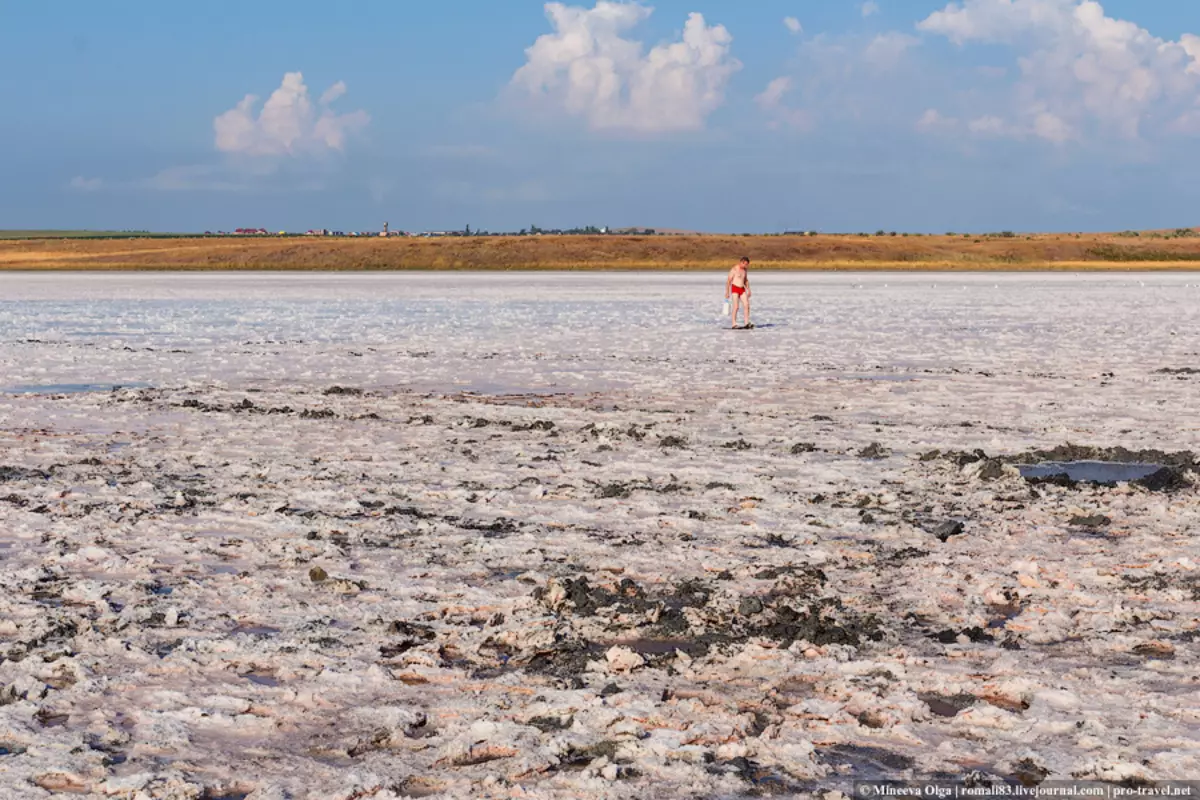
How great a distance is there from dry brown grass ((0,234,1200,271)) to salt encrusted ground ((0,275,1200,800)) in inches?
2691

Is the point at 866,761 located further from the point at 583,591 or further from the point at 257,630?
the point at 257,630

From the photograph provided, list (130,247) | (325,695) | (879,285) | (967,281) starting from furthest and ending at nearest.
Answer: (130,247) < (967,281) < (879,285) < (325,695)

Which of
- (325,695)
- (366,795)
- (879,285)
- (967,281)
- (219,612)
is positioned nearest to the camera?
(366,795)

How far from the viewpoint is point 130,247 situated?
343 feet

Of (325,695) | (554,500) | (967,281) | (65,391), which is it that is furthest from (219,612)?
(967,281)

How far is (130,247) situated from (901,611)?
106 meters

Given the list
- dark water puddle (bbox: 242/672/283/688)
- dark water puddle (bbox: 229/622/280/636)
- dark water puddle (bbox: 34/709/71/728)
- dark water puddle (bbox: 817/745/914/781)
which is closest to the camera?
dark water puddle (bbox: 817/745/914/781)

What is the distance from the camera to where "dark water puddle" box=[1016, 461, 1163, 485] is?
1044cm

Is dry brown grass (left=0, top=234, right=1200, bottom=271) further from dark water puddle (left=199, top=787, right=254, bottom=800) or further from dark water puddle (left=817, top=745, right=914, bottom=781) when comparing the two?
dark water puddle (left=199, top=787, right=254, bottom=800)

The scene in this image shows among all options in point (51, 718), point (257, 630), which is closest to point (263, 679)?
point (257, 630)

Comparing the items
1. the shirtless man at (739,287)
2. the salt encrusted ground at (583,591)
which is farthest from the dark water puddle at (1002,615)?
the shirtless man at (739,287)

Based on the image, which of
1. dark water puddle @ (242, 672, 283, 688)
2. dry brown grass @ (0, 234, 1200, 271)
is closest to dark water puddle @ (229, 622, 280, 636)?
dark water puddle @ (242, 672, 283, 688)

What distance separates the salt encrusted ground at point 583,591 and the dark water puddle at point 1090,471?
0.47 meters

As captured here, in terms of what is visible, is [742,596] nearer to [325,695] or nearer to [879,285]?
[325,695]
